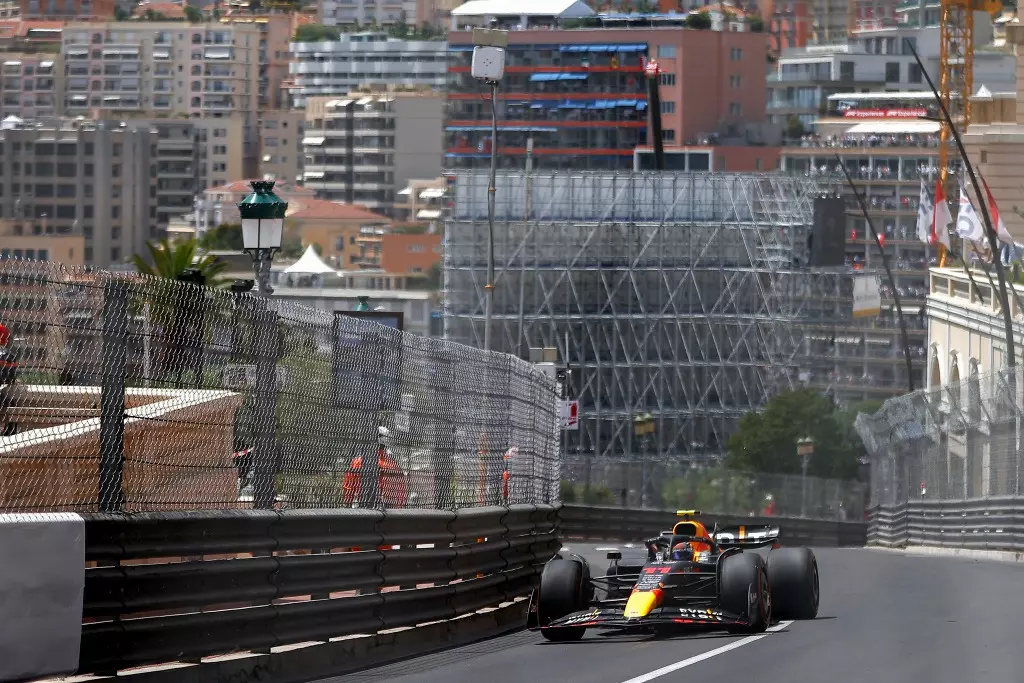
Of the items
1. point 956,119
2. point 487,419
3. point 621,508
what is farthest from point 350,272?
point 487,419

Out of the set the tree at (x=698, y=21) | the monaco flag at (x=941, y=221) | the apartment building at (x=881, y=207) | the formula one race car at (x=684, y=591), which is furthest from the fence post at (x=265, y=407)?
the tree at (x=698, y=21)

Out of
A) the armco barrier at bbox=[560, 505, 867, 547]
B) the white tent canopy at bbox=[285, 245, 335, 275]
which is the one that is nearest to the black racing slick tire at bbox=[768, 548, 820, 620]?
the armco barrier at bbox=[560, 505, 867, 547]

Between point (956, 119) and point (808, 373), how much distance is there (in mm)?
21176

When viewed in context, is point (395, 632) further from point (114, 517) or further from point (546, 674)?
point (114, 517)

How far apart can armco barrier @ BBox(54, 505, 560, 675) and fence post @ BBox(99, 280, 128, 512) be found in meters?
0.17

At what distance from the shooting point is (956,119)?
369ft

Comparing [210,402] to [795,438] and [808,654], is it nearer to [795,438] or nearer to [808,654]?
[808,654]

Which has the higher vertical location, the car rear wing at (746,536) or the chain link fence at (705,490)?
the car rear wing at (746,536)

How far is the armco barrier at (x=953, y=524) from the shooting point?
90.1 ft

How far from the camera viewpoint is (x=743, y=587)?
13.2m

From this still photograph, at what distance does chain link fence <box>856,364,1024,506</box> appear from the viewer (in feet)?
89.0

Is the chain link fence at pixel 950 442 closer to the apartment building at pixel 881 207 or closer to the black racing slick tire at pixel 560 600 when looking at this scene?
the black racing slick tire at pixel 560 600

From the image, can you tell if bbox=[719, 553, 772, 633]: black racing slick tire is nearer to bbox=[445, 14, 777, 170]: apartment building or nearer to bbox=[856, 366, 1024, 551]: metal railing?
bbox=[856, 366, 1024, 551]: metal railing

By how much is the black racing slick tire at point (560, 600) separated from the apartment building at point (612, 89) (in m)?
148
